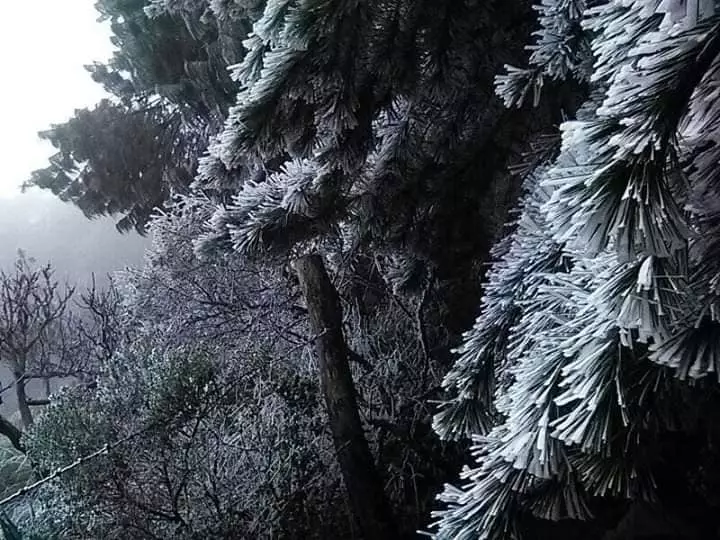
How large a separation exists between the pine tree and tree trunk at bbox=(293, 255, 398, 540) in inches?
75.5

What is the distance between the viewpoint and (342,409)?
118 inches

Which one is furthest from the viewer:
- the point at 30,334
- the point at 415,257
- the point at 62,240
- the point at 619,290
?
the point at 62,240

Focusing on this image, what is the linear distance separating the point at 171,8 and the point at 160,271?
2325mm

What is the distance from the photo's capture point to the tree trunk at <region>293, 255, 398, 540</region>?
2.82 metres

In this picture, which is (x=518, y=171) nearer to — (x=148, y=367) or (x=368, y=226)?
(x=368, y=226)

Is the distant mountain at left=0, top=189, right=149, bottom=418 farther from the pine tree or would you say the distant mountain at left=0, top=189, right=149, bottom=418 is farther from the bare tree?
the pine tree

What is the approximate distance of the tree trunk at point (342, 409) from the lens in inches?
111

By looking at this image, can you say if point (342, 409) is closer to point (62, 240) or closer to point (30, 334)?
point (30, 334)

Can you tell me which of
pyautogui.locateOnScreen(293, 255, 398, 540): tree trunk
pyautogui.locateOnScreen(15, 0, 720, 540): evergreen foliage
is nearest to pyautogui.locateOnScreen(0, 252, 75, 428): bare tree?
pyautogui.locateOnScreen(15, 0, 720, 540): evergreen foliage

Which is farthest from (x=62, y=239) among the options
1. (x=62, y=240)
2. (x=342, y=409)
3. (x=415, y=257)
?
(x=415, y=257)

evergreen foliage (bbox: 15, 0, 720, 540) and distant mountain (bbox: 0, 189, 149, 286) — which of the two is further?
distant mountain (bbox: 0, 189, 149, 286)

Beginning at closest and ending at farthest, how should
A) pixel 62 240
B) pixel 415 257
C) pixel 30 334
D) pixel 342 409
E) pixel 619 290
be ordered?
pixel 619 290 → pixel 415 257 → pixel 342 409 → pixel 30 334 → pixel 62 240

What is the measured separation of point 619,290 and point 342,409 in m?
2.45

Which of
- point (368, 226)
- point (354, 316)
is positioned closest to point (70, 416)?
point (368, 226)
